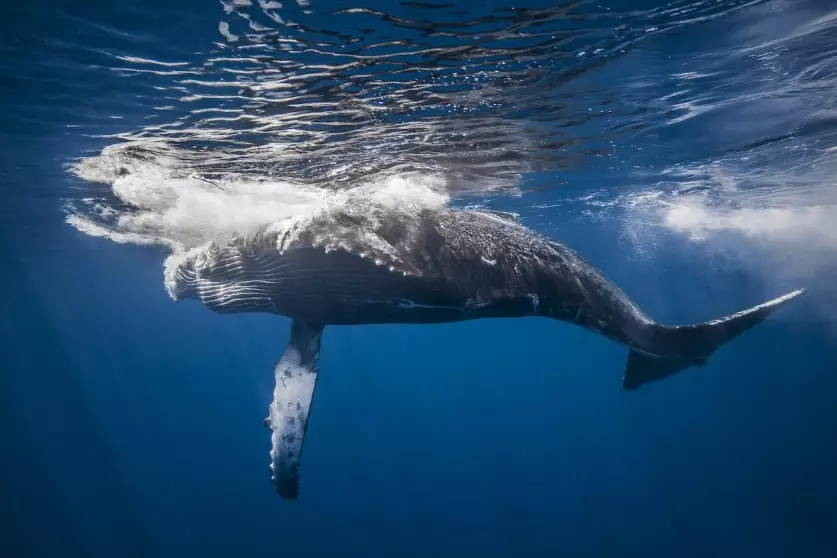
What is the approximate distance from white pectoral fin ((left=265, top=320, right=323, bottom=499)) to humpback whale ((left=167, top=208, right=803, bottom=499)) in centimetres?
2

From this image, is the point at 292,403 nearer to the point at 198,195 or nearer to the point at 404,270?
the point at 404,270

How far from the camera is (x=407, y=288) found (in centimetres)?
589

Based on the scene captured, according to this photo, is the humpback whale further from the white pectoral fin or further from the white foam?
the white foam

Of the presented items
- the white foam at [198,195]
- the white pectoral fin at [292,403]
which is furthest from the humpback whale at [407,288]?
the white foam at [198,195]

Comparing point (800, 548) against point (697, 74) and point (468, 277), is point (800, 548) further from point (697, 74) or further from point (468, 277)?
point (468, 277)

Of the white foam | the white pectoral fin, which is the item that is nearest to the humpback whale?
the white pectoral fin

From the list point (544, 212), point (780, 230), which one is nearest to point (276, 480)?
point (544, 212)

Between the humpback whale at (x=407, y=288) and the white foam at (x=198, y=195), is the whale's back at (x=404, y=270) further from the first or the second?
the white foam at (x=198, y=195)

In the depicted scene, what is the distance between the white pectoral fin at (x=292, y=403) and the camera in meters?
6.60

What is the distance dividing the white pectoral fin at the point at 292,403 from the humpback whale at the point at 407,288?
0.05ft

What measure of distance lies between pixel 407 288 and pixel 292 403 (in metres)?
2.59

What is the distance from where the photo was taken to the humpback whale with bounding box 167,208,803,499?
19.7 feet

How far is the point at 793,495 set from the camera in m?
38.7

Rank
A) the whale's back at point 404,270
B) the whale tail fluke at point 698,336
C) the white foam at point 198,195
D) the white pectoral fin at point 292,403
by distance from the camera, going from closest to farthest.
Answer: the whale's back at point 404,270 < the white pectoral fin at point 292,403 < the whale tail fluke at point 698,336 < the white foam at point 198,195
